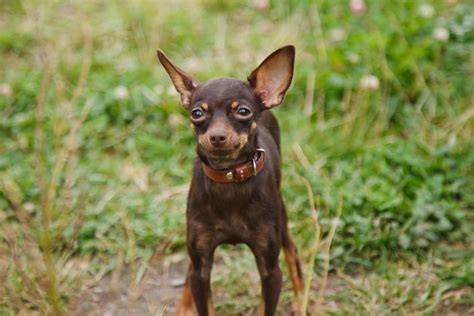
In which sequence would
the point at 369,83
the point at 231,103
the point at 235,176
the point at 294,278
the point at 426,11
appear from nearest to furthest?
the point at 231,103
the point at 235,176
the point at 294,278
the point at 369,83
the point at 426,11

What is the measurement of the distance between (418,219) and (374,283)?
0.51 metres

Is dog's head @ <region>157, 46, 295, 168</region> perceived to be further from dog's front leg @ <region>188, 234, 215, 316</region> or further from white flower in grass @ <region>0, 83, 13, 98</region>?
white flower in grass @ <region>0, 83, 13, 98</region>

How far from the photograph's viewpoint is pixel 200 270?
326cm

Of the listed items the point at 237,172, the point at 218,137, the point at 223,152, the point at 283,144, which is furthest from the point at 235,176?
the point at 283,144

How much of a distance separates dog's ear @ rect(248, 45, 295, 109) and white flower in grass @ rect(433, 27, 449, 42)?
265 centimetres

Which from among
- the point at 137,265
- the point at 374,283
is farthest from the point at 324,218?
the point at 137,265

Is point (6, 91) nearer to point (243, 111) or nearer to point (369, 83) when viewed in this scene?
point (369, 83)

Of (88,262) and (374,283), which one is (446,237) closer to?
(374,283)

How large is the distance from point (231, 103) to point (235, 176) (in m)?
0.32

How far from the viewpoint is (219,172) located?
9.93ft

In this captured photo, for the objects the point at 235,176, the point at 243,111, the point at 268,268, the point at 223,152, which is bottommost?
the point at 268,268

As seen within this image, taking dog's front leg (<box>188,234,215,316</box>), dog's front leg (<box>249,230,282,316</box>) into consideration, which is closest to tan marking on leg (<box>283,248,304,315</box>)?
dog's front leg (<box>249,230,282,316</box>)

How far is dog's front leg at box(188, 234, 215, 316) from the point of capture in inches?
126

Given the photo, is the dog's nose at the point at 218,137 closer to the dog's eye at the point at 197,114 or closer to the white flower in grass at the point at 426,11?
the dog's eye at the point at 197,114
